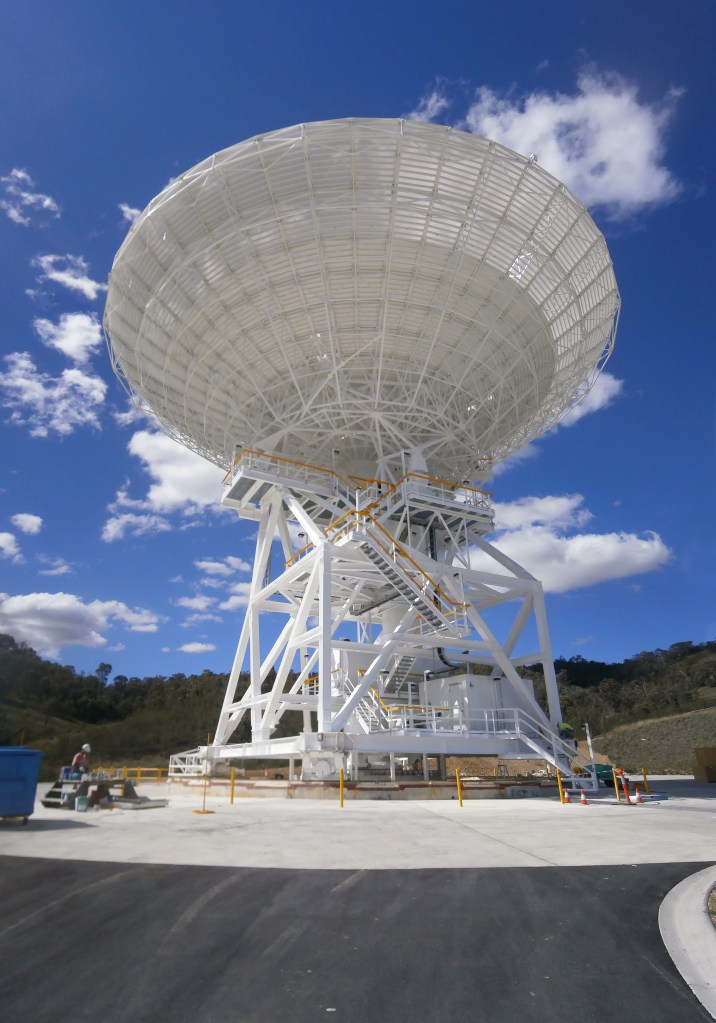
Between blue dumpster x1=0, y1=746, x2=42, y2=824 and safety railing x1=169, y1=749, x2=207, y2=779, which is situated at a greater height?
safety railing x1=169, y1=749, x2=207, y2=779

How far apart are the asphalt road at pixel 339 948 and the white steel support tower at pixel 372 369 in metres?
14.4

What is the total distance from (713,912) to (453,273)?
20.4 metres

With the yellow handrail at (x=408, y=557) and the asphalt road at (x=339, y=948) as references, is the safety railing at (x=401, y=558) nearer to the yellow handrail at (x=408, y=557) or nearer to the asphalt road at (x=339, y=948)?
the yellow handrail at (x=408, y=557)

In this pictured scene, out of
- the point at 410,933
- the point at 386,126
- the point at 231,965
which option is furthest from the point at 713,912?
the point at 386,126

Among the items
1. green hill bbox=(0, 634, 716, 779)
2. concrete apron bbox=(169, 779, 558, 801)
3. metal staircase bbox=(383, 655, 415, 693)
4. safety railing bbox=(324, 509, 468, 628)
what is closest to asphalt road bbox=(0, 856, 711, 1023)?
concrete apron bbox=(169, 779, 558, 801)

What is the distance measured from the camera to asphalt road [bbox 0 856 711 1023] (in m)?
3.62

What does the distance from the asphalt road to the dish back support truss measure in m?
14.3

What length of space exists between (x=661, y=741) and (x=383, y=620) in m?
33.8

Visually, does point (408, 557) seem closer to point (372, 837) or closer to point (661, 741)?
point (372, 837)

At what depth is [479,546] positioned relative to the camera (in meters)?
27.9

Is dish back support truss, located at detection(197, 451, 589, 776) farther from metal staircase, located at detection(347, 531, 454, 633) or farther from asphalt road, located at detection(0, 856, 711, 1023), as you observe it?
asphalt road, located at detection(0, 856, 711, 1023)

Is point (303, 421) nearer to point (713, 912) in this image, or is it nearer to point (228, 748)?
point (228, 748)

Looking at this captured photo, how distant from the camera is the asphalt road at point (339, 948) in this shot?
3.62 metres

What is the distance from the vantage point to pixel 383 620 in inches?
1174
